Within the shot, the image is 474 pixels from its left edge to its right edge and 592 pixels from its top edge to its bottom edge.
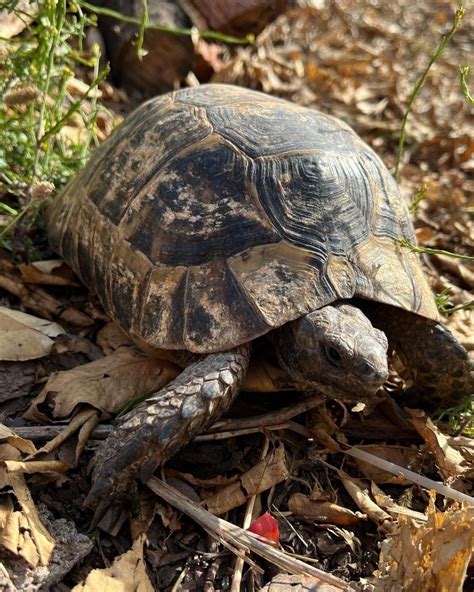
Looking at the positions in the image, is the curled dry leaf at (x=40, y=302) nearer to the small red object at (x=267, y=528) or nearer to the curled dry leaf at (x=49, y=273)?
the curled dry leaf at (x=49, y=273)

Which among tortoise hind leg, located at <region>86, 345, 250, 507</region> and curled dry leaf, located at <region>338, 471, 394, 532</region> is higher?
tortoise hind leg, located at <region>86, 345, 250, 507</region>

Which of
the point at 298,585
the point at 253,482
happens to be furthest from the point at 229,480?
the point at 298,585

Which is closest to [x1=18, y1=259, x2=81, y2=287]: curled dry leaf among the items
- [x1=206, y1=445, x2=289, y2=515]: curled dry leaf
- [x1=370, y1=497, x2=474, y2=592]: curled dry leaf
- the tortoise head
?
the tortoise head

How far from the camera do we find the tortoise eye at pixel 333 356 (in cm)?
263

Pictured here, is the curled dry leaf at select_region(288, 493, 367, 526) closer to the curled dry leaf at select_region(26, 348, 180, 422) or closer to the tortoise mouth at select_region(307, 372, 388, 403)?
Result: the tortoise mouth at select_region(307, 372, 388, 403)

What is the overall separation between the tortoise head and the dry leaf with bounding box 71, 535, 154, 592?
922 millimetres

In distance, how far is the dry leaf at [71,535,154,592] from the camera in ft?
7.20

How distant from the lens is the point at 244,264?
2754mm

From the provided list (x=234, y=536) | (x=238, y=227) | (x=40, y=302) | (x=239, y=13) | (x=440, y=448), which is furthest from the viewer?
(x=239, y=13)

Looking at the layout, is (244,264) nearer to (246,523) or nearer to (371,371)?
(371,371)

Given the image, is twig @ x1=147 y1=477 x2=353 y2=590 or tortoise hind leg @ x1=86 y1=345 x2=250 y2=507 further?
tortoise hind leg @ x1=86 y1=345 x2=250 y2=507

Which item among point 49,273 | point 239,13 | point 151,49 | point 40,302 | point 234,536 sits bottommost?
point 234,536

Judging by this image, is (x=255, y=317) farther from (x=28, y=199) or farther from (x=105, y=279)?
(x=28, y=199)

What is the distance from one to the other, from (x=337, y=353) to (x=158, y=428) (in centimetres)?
74
